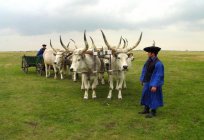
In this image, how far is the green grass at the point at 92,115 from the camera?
992 cm

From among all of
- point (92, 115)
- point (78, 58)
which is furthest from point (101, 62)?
point (92, 115)

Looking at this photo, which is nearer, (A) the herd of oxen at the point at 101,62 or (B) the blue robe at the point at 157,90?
(B) the blue robe at the point at 157,90

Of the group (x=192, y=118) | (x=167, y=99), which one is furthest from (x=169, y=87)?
(x=192, y=118)

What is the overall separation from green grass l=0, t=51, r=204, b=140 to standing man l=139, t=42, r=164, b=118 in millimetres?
463

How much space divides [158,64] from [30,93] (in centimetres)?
695

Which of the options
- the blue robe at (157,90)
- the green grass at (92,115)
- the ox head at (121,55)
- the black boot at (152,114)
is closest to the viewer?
the green grass at (92,115)

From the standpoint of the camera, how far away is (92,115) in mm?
11805

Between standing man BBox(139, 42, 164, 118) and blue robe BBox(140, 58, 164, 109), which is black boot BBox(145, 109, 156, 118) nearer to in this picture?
standing man BBox(139, 42, 164, 118)

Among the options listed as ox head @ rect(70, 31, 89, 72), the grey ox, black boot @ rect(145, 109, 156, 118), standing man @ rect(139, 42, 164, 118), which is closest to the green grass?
black boot @ rect(145, 109, 156, 118)

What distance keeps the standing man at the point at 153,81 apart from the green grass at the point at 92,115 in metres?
0.46

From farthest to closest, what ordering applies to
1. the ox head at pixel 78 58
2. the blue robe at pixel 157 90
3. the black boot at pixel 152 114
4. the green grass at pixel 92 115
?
the ox head at pixel 78 58 → the black boot at pixel 152 114 → the blue robe at pixel 157 90 → the green grass at pixel 92 115

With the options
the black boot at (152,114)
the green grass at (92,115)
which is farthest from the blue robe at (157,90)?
the green grass at (92,115)

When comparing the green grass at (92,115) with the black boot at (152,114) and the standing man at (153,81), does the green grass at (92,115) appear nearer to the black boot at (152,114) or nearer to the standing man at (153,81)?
the black boot at (152,114)

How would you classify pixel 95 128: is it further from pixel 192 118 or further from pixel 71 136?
pixel 192 118
